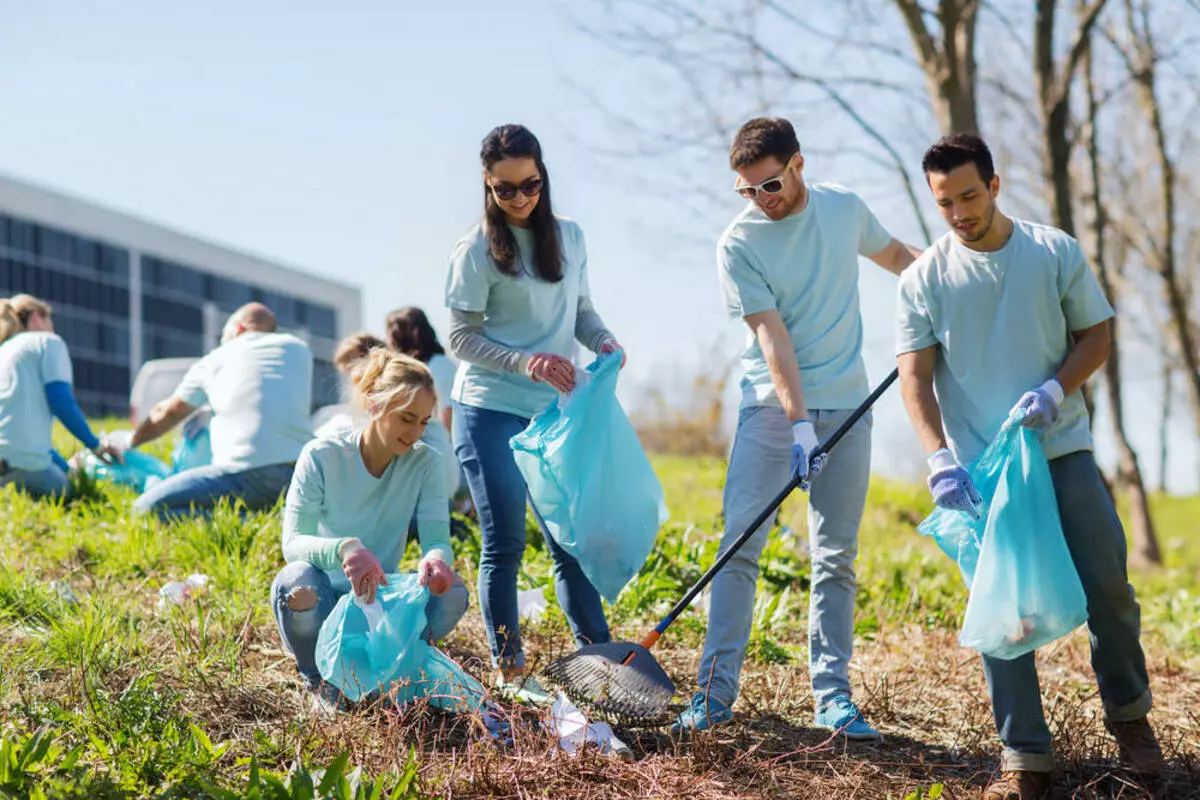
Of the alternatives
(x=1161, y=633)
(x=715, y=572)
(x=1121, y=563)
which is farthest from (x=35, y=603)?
(x=1161, y=633)

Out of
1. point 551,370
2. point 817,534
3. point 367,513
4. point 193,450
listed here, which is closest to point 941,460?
point 817,534

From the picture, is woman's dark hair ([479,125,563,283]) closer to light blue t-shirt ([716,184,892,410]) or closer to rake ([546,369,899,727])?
light blue t-shirt ([716,184,892,410])

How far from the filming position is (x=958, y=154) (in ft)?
10.9

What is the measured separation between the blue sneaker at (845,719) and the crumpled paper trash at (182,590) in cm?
237

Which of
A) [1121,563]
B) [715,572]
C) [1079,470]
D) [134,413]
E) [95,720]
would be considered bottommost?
[134,413]

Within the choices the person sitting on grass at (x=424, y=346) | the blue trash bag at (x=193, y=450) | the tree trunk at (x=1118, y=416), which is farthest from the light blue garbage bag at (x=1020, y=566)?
the tree trunk at (x=1118, y=416)

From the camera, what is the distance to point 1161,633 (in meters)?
6.74

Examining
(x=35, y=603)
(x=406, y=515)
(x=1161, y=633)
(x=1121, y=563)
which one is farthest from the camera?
(x=1161, y=633)

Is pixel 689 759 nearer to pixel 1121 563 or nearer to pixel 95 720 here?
pixel 1121 563

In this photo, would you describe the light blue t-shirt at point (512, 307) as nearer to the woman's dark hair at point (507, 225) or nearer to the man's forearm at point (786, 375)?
the woman's dark hair at point (507, 225)

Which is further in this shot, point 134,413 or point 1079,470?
point 134,413

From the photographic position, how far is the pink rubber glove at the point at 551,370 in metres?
3.93

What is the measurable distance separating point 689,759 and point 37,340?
17.1ft

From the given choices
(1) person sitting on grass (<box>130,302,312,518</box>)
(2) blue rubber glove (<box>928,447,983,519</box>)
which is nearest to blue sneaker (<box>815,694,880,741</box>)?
(2) blue rubber glove (<box>928,447,983,519</box>)
